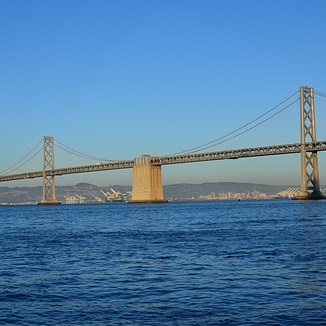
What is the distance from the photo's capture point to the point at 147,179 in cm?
9256

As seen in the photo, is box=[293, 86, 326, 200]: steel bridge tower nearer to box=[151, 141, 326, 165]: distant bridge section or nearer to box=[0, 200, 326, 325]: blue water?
box=[151, 141, 326, 165]: distant bridge section

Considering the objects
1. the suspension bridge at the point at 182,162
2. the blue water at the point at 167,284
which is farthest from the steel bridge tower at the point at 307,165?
the blue water at the point at 167,284

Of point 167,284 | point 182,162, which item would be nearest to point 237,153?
point 182,162

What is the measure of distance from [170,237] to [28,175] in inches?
3158

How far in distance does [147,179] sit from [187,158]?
732 centimetres

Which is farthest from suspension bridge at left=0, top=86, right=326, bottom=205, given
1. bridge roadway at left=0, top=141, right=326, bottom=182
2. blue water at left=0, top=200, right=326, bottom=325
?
blue water at left=0, top=200, right=326, bottom=325

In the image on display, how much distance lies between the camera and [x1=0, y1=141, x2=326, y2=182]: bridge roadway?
77.7 meters

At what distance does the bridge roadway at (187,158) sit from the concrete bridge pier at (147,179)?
1114 mm

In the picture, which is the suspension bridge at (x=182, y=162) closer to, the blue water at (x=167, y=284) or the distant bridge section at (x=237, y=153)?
the distant bridge section at (x=237, y=153)

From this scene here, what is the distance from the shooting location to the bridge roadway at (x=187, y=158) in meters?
77.7

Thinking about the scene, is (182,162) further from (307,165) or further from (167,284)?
(167,284)

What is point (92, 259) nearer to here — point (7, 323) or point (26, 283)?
point (26, 283)

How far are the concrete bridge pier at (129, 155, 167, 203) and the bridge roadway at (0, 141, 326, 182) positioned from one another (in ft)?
3.66

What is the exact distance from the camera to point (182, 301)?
33.7 feet
